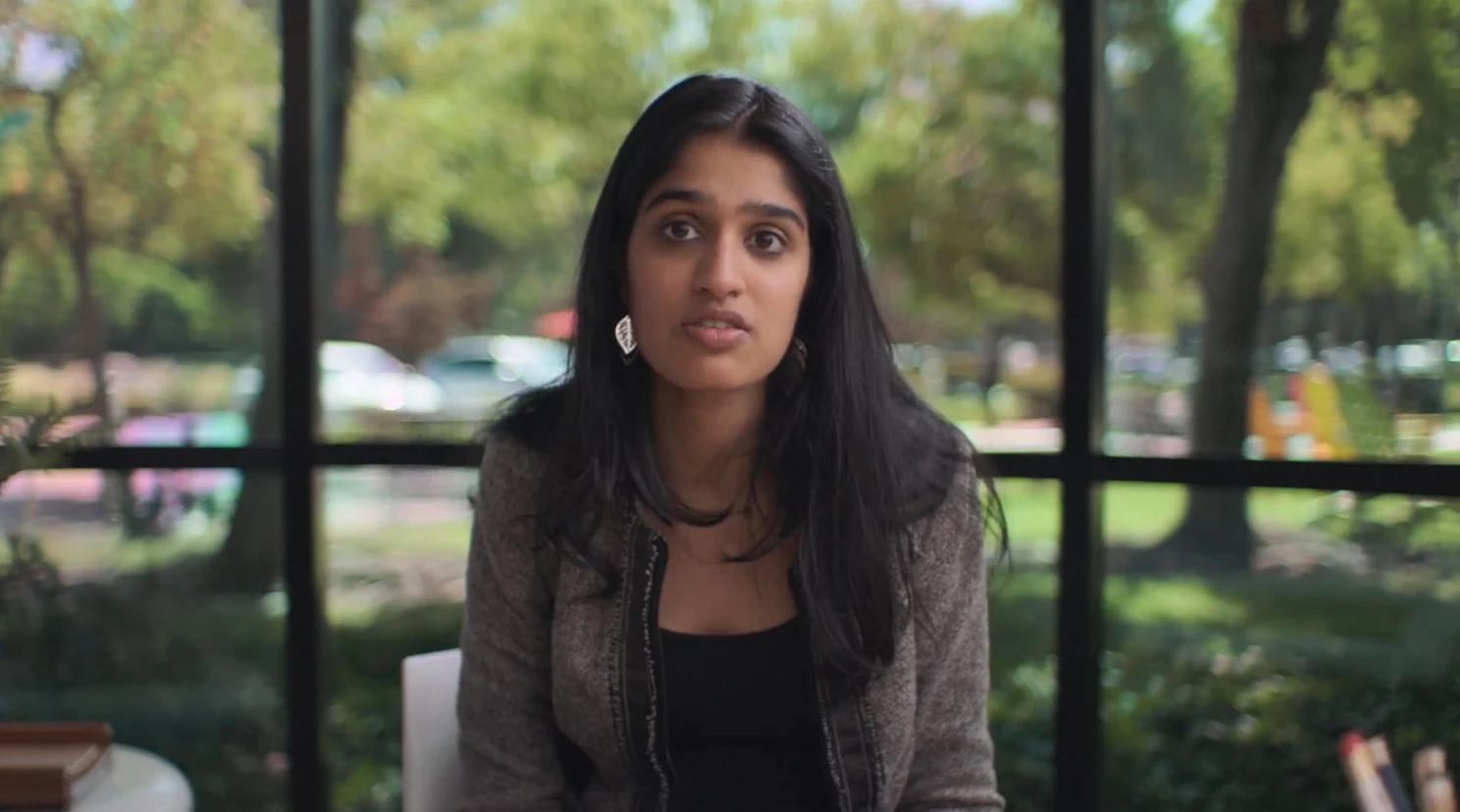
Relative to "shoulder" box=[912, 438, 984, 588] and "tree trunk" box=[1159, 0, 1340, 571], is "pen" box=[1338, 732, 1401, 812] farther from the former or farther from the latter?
"tree trunk" box=[1159, 0, 1340, 571]

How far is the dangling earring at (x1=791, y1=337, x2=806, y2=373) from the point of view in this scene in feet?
4.04

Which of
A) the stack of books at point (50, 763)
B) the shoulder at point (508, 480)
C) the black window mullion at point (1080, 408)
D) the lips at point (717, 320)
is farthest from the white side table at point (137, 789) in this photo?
the black window mullion at point (1080, 408)

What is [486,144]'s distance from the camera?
2.12 m

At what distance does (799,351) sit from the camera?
1.23 meters

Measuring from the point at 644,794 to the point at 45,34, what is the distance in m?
1.85

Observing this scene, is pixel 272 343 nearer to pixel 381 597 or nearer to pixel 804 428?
pixel 381 597

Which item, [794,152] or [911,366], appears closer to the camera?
[794,152]

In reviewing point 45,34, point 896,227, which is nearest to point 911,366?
point 896,227

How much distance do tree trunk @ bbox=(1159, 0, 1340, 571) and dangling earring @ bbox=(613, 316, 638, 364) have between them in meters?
1.05

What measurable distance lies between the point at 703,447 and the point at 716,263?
232 mm

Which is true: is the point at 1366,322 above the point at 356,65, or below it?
below

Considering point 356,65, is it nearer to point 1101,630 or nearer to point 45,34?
point 45,34

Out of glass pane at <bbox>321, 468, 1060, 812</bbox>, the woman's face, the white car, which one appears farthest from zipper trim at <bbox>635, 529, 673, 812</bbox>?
the white car

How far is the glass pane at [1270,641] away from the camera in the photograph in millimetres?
1684
